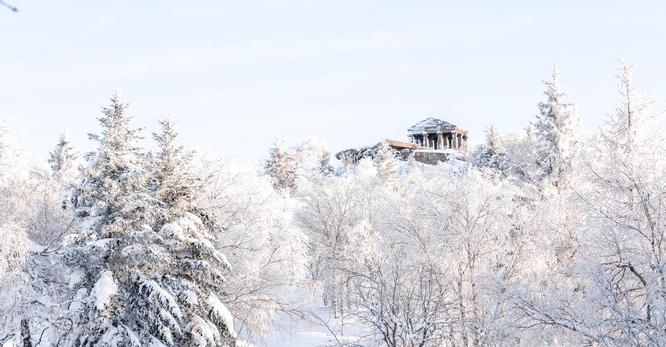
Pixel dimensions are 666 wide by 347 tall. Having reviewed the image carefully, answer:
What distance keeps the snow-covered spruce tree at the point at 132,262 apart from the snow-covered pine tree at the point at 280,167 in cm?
5428

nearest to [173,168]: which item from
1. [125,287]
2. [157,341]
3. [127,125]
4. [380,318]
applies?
[127,125]

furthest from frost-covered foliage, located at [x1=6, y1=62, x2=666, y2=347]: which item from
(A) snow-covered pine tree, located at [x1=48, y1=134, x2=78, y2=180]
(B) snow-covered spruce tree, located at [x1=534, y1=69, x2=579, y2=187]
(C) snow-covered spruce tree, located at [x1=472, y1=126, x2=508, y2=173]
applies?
(C) snow-covered spruce tree, located at [x1=472, y1=126, x2=508, y2=173]

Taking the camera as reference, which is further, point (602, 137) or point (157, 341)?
point (602, 137)

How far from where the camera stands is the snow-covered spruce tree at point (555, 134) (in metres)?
40.3

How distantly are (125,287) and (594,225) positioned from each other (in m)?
14.1

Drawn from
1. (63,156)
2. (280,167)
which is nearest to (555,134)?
(63,156)

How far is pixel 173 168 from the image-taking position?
23047mm

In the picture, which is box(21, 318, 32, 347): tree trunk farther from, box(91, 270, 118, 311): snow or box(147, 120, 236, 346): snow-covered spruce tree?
Result: box(147, 120, 236, 346): snow-covered spruce tree

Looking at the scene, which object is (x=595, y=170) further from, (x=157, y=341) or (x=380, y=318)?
(x=157, y=341)

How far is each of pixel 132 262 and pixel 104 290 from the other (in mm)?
1904

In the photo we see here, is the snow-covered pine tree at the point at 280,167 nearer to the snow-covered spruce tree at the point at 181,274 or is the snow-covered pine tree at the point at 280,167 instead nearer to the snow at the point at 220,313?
the snow-covered spruce tree at the point at 181,274

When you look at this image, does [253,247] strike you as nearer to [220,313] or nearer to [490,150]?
[220,313]

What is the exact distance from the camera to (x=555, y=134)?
41.1m

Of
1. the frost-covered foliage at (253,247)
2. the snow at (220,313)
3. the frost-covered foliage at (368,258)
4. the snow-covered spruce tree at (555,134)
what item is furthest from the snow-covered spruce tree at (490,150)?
the snow at (220,313)
